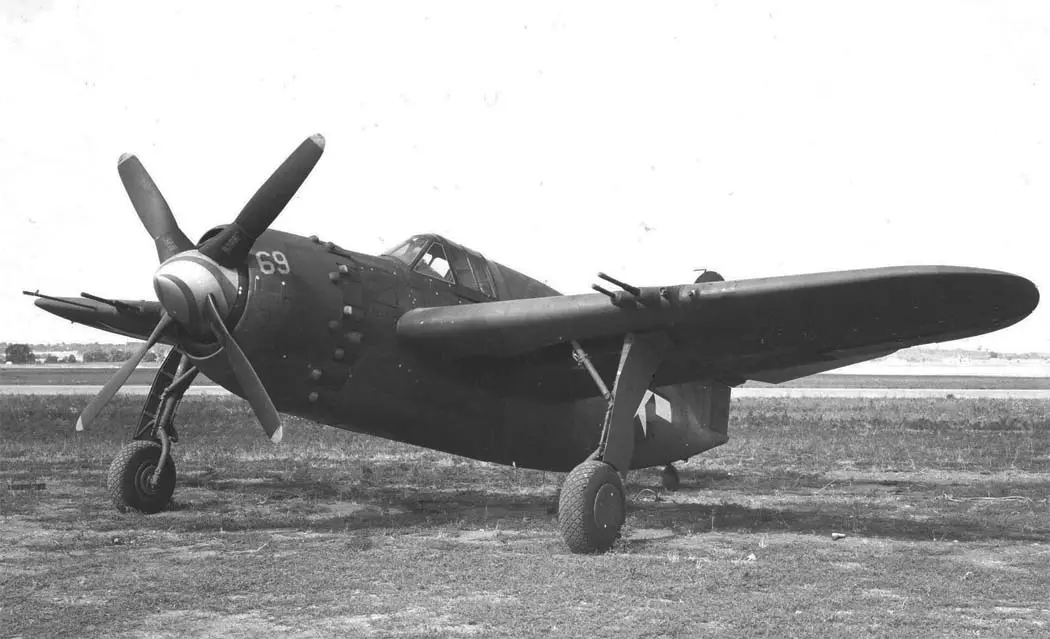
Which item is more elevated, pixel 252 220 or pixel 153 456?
pixel 252 220

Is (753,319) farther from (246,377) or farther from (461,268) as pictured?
(246,377)

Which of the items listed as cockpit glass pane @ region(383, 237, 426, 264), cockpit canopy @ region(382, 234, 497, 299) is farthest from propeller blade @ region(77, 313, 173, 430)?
cockpit canopy @ region(382, 234, 497, 299)

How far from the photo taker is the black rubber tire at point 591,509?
936 centimetres

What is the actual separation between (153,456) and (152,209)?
346 cm

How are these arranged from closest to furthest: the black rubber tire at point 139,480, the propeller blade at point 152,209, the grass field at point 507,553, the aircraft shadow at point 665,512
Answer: the grass field at point 507,553 < the propeller blade at point 152,209 < the aircraft shadow at point 665,512 < the black rubber tire at point 139,480

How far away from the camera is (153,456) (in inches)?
474

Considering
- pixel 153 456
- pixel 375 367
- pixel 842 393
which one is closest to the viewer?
pixel 375 367

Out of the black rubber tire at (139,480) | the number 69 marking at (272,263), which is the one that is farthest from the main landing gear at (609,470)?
the black rubber tire at (139,480)

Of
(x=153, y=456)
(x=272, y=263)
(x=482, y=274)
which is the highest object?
(x=482, y=274)

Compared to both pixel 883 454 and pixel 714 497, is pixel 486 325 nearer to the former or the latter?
pixel 714 497

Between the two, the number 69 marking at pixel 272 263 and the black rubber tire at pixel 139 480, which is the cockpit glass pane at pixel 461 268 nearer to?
the number 69 marking at pixel 272 263

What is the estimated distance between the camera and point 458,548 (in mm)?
9523

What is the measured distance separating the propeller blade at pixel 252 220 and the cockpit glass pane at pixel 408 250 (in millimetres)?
2191

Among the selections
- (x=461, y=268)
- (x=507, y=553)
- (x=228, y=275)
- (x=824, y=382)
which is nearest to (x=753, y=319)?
(x=507, y=553)
